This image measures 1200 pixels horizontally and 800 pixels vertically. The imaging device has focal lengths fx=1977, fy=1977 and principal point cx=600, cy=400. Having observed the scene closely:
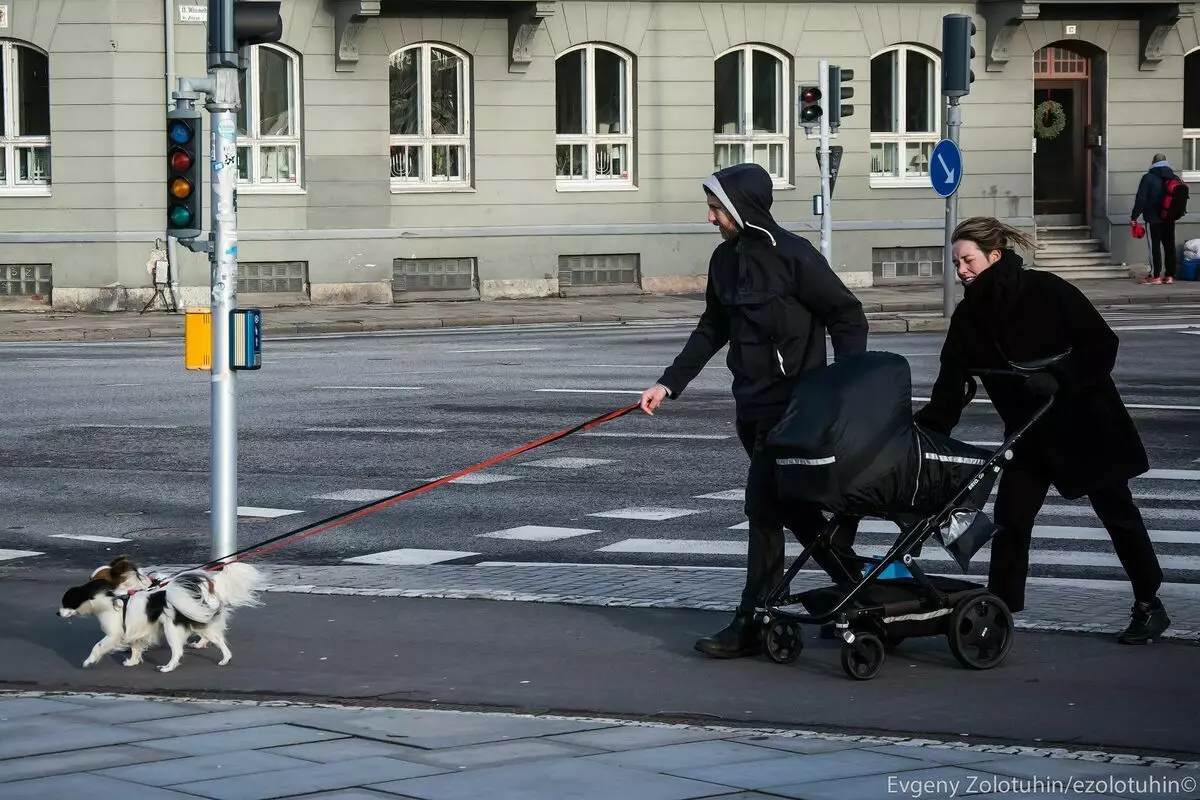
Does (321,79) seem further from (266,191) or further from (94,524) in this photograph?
(94,524)

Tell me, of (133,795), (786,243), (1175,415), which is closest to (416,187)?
(1175,415)

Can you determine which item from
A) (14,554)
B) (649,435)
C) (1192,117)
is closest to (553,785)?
(14,554)

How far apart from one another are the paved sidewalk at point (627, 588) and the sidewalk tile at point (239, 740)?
7.50ft

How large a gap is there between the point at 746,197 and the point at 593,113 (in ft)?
81.4

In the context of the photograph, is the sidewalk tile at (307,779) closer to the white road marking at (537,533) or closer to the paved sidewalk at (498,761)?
the paved sidewalk at (498,761)

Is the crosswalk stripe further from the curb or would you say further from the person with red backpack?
the person with red backpack

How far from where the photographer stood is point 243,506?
39.5 feet

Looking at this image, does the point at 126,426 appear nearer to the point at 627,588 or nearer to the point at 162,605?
the point at 627,588

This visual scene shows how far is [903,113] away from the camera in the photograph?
33312mm

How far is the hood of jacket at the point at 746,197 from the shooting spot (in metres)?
7.23

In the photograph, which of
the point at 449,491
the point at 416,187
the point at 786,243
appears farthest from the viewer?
the point at 416,187

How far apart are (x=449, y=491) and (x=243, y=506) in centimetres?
138

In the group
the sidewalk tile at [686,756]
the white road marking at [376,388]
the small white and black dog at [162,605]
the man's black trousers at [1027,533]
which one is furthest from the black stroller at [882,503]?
the white road marking at [376,388]

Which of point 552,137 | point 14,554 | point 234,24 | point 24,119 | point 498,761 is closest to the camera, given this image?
point 498,761
